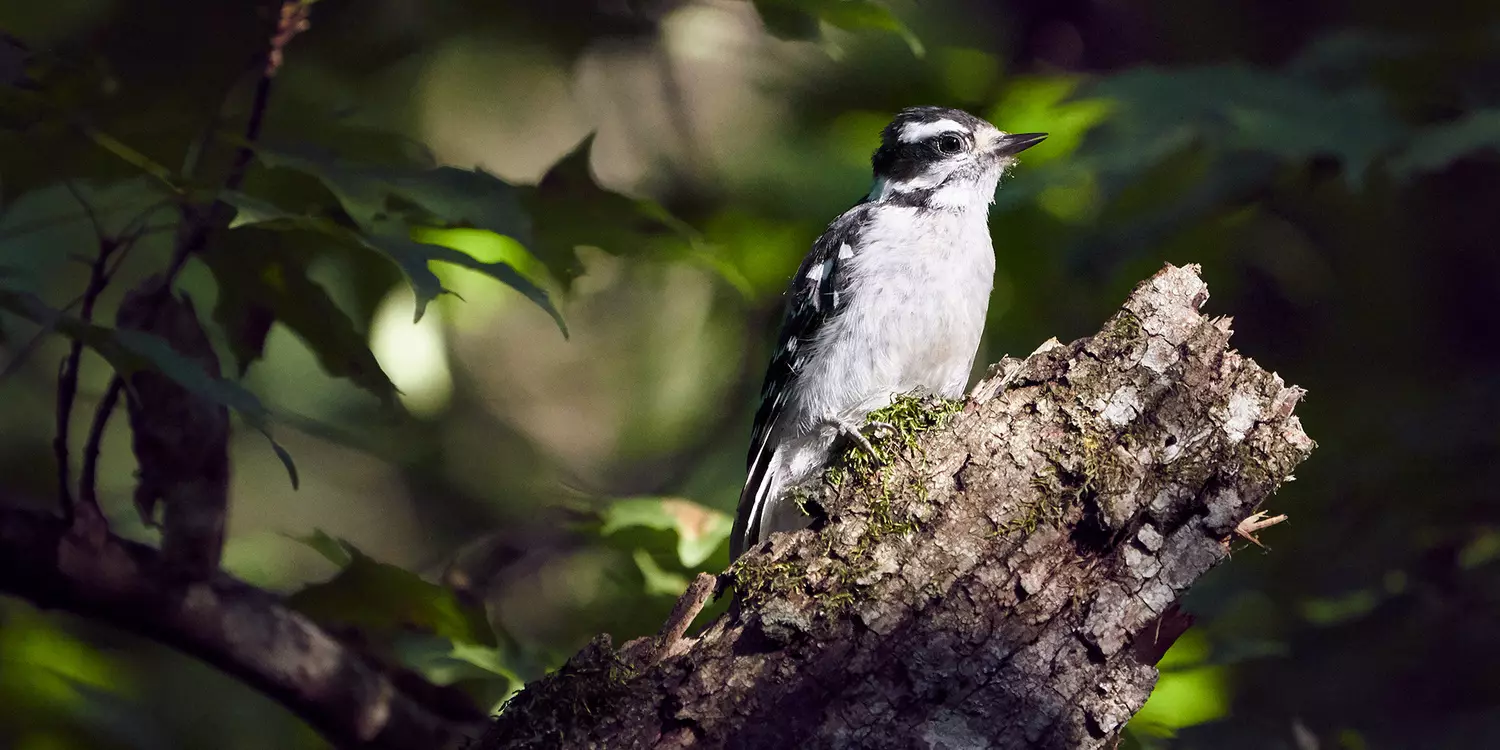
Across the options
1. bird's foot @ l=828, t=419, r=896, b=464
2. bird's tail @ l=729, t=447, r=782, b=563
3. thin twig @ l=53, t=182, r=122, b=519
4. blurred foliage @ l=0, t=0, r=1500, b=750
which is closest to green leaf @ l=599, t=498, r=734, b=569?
blurred foliage @ l=0, t=0, r=1500, b=750

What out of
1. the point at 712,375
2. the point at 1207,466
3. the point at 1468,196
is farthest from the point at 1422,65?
the point at 712,375

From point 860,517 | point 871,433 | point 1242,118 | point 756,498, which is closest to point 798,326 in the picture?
point 756,498

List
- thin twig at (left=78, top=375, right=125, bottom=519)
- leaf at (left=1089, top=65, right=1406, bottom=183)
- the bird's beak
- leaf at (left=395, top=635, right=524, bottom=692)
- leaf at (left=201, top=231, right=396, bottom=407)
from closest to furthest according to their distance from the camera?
1. leaf at (left=201, top=231, right=396, bottom=407)
2. thin twig at (left=78, top=375, right=125, bottom=519)
3. leaf at (left=395, top=635, right=524, bottom=692)
4. leaf at (left=1089, top=65, right=1406, bottom=183)
5. the bird's beak

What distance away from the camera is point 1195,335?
3.23m

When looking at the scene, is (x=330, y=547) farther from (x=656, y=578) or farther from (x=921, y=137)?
(x=921, y=137)

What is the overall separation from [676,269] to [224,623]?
420cm

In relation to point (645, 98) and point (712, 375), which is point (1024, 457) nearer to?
point (712, 375)

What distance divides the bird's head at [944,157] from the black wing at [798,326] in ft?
1.15

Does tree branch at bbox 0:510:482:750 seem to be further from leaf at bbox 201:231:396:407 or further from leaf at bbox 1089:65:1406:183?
leaf at bbox 1089:65:1406:183

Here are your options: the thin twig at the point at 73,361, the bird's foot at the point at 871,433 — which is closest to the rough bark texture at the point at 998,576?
the bird's foot at the point at 871,433

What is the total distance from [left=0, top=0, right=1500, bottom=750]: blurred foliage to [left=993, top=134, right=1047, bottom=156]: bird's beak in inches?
9.1

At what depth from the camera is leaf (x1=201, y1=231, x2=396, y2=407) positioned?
373cm

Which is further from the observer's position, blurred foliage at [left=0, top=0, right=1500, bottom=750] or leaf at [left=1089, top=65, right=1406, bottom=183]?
leaf at [left=1089, top=65, right=1406, bottom=183]

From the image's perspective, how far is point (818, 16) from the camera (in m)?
4.41
